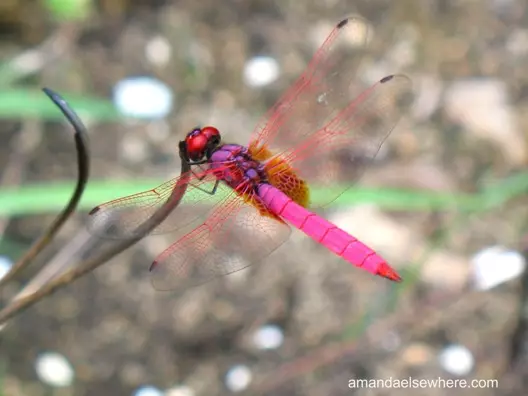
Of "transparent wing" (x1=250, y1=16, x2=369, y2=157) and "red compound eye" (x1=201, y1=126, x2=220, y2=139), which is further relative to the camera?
"transparent wing" (x1=250, y1=16, x2=369, y2=157)

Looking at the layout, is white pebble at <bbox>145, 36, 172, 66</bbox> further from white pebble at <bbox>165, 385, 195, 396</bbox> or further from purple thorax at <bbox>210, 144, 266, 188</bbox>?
purple thorax at <bbox>210, 144, 266, 188</bbox>

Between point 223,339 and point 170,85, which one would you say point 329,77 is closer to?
point 223,339

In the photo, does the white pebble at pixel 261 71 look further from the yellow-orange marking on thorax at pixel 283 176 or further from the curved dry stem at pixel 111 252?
the curved dry stem at pixel 111 252

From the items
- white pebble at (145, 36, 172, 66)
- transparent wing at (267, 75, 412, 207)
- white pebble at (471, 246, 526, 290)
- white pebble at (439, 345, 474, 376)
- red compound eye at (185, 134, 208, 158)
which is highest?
white pebble at (145, 36, 172, 66)

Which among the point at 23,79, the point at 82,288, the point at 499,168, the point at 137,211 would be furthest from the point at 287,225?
the point at 23,79

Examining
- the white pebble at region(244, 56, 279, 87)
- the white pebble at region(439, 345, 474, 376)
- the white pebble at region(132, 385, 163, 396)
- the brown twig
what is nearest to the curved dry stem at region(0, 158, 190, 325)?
the brown twig

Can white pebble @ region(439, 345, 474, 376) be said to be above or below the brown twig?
above

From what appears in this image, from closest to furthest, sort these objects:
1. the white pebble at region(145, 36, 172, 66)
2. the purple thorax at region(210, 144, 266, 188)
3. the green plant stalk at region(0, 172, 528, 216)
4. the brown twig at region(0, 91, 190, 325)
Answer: the brown twig at region(0, 91, 190, 325), the purple thorax at region(210, 144, 266, 188), the green plant stalk at region(0, 172, 528, 216), the white pebble at region(145, 36, 172, 66)

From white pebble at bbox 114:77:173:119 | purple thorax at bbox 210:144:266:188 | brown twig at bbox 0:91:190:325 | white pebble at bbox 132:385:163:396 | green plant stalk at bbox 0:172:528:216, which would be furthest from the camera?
white pebble at bbox 114:77:173:119
